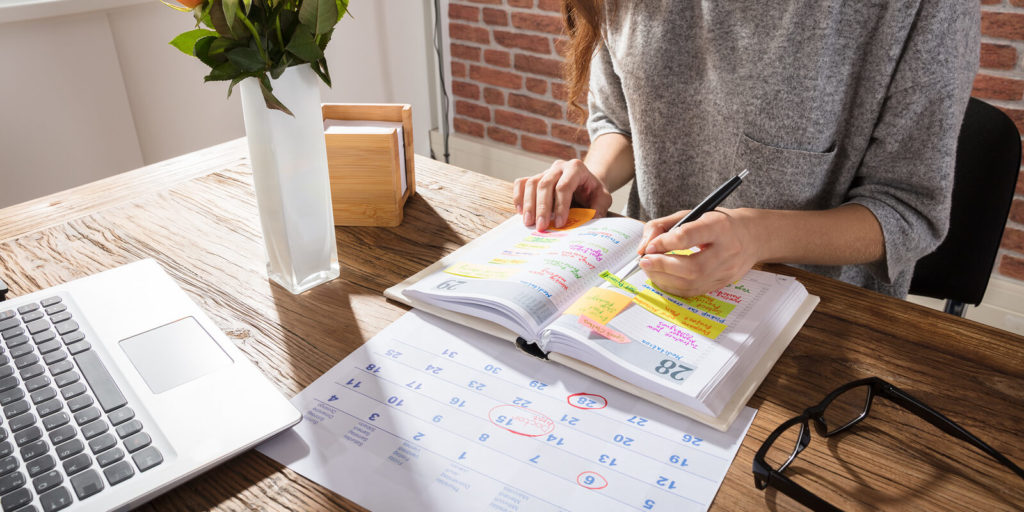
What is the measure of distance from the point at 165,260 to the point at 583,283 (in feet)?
1.69

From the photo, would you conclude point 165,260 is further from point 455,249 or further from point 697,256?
point 697,256

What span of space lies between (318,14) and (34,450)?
0.44 meters

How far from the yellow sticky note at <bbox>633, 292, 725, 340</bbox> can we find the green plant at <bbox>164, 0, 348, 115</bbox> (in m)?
0.41

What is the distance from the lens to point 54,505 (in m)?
0.45

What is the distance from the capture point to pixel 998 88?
165 cm

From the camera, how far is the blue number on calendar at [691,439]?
Answer: 531mm

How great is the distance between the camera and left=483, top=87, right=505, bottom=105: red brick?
103 inches

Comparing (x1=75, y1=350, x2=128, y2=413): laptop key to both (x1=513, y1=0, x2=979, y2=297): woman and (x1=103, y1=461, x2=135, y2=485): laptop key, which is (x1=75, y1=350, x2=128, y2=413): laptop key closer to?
(x1=103, y1=461, x2=135, y2=485): laptop key

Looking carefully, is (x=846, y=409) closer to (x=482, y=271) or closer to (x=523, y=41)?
(x=482, y=271)

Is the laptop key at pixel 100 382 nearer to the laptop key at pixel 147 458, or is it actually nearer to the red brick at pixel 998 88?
the laptop key at pixel 147 458

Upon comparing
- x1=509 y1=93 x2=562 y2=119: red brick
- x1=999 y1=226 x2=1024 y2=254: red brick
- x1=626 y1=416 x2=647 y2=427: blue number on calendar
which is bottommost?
x1=999 y1=226 x2=1024 y2=254: red brick

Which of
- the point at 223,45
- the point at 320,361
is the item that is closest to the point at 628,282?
the point at 320,361

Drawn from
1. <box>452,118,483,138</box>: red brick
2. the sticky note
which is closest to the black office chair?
the sticky note

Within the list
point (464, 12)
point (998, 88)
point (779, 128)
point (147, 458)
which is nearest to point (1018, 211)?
point (998, 88)
